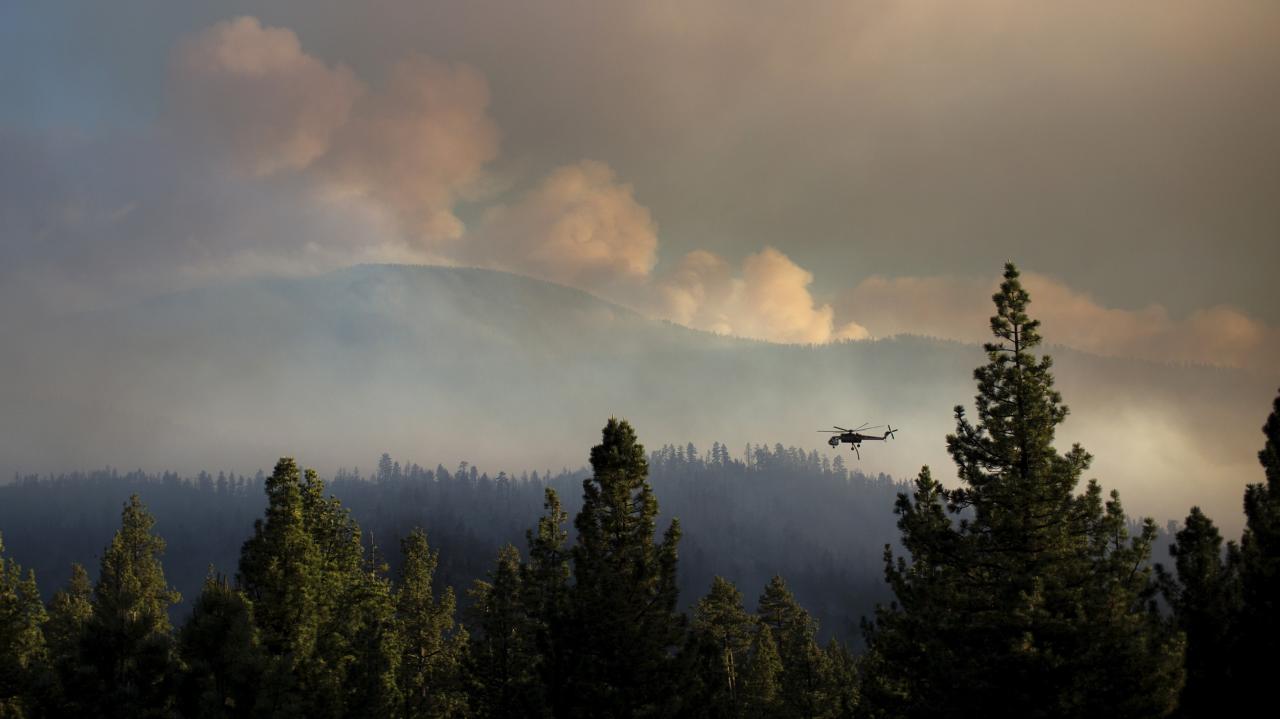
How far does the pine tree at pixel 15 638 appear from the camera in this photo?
1164 inches

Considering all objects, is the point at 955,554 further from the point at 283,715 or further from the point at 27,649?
the point at 27,649

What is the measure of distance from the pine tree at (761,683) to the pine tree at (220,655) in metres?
35.7

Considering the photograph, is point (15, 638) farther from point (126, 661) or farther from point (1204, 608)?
point (1204, 608)

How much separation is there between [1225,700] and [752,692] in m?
32.6

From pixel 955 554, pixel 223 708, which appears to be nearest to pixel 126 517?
pixel 223 708

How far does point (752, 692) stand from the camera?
51.0 m

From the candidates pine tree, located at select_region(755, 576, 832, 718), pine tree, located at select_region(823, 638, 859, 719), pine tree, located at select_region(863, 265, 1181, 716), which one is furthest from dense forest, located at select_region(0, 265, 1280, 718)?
pine tree, located at select_region(755, 576, 832, 718)

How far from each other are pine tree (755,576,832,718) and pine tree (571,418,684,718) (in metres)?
24.6

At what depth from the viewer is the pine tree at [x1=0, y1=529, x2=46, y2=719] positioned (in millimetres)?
29578

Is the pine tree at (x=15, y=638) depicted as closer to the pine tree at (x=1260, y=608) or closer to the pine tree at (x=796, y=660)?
the pine tree at (x=796, y=660)

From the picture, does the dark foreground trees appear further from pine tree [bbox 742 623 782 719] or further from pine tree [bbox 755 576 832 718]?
pine tree [bbox 742 623 782 719]

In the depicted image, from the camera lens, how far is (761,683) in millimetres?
50656

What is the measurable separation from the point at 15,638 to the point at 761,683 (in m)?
44.5

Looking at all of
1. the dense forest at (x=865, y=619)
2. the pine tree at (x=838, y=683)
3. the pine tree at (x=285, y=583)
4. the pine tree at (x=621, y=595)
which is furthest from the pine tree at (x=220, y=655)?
the pine tree at (x=838, y=683)
